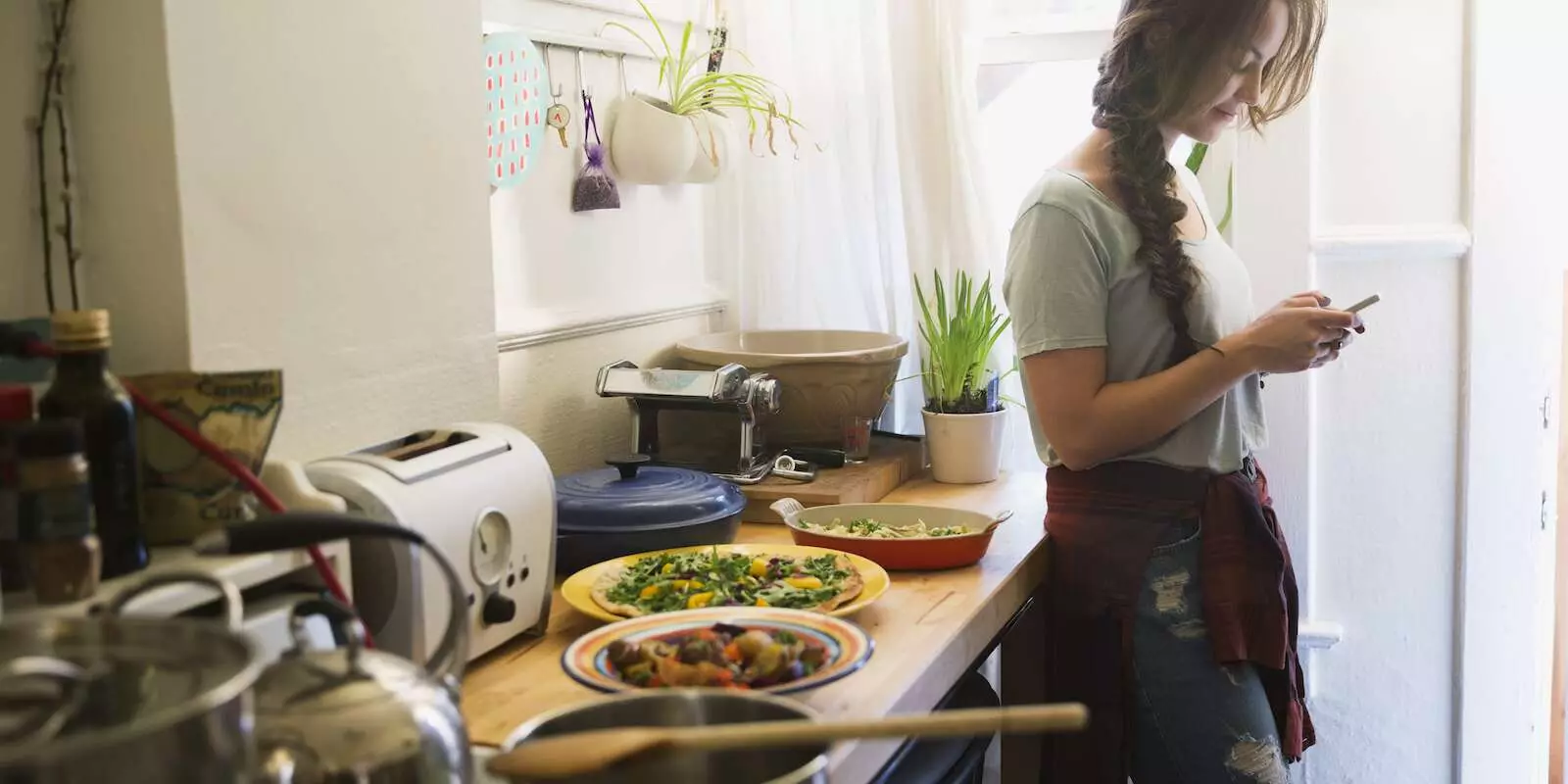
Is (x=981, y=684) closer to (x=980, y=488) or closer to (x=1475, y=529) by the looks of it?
(x=980, y=488)

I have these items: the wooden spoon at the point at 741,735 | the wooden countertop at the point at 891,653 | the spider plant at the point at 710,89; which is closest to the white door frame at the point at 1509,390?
the wooden countertop at the point at 891,653

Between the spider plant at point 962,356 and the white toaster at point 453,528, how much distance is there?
93cm

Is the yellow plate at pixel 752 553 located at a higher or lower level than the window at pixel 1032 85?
lower

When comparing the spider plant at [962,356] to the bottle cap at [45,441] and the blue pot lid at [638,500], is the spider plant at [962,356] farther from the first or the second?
the bottle cap at [45,441]

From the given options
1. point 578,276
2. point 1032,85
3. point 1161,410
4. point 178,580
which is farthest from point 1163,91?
point 178,580

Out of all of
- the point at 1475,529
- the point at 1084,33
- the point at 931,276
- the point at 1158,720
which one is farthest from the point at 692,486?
the point at 1475,529

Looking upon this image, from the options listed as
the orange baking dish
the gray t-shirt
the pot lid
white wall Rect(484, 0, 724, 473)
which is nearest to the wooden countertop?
the orange baking dish

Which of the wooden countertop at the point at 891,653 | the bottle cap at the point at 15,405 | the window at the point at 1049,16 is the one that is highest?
the window at the point at 1049,16

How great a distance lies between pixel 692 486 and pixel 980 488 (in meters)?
0.63

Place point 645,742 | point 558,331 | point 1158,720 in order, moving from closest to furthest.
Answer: point 645,742, point 1158,720, point 558,331

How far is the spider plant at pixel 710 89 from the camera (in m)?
2.27

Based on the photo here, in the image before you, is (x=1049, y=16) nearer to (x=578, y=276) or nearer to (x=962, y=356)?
(x=962, y=356)

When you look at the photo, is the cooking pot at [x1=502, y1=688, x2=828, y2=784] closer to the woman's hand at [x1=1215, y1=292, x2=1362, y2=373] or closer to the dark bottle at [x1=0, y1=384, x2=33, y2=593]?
the dark bottle at [x1=0, y1=384, x2=33, y2=593]

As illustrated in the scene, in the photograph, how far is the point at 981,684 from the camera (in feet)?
5.77
